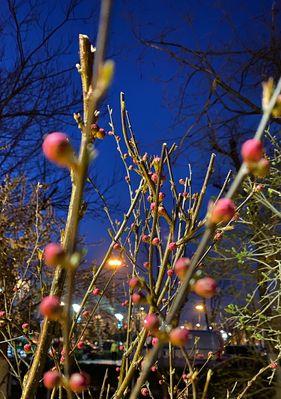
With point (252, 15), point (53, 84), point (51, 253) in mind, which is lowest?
point (51, 253)

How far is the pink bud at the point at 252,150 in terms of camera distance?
575mm

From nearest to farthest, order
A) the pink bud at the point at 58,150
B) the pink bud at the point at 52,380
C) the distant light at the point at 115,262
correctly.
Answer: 1. the pink bud at the point at 58,150
2. the pink bud at the point at 52,380
3. the distant light at the point at 115,262

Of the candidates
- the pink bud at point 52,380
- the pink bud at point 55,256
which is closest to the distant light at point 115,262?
the pink bud at point 52,380

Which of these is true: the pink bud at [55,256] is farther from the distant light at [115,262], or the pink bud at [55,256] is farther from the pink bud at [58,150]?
the distant light at [115,262]

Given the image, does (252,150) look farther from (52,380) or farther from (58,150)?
(52,380)

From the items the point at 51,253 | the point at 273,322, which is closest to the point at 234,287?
the point at 273,322

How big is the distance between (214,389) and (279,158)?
5174 millimetres

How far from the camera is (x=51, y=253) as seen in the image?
1.94 feet

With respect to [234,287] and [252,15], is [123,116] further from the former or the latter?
[234,287]

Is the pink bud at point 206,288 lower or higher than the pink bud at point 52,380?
higher

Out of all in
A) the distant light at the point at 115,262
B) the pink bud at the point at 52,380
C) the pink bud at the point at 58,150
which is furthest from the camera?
the distant light at the point at 115,262

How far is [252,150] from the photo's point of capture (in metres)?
Answer: 0.58

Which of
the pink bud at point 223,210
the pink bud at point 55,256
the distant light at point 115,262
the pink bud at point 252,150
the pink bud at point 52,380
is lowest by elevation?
the pink bud at point 52,380

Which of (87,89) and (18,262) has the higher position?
(18,262)
